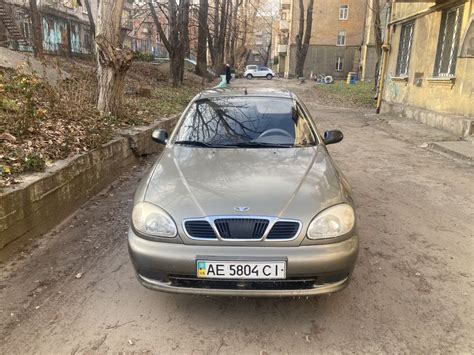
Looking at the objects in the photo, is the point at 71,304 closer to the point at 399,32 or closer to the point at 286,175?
the point at 286,175

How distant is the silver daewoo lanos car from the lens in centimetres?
257

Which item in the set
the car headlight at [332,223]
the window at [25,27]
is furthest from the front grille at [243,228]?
the window at [25,27]

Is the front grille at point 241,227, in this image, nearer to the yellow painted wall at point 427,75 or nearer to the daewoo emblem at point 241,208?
the daewoo emblem at point 241,208

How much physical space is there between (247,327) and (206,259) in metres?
0.63

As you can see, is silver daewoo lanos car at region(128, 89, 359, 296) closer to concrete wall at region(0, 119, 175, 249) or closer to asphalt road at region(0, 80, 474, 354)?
asphalt road at region(0, 80, 474, 354)

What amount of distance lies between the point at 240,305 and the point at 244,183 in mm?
923

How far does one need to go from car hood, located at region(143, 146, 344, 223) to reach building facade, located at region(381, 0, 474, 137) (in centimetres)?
745

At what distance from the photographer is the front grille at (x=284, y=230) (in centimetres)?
261

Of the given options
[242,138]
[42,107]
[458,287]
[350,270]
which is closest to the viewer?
[350,270]

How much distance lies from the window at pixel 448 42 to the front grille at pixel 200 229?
33.8ft

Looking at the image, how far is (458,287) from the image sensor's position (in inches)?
130

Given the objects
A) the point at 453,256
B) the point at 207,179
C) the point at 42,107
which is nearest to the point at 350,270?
the point at 207,179

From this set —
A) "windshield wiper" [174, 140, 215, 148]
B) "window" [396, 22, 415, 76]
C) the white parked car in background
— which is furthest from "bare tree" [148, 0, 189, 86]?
the white parked car in background

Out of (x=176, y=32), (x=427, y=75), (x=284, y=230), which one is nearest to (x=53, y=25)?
(x=176, y=32)
